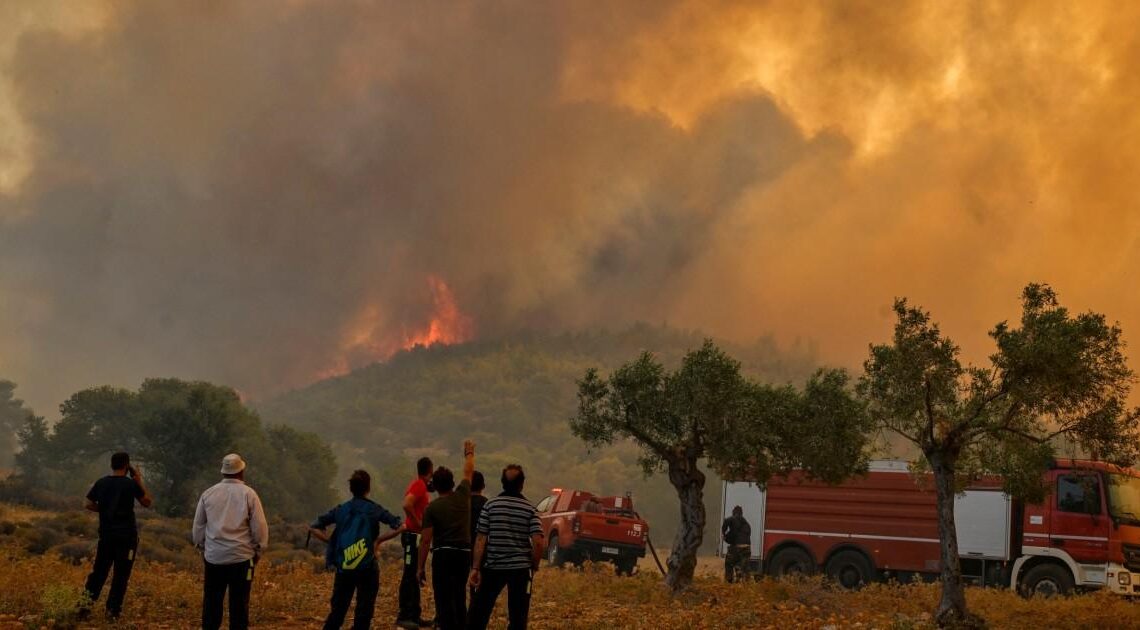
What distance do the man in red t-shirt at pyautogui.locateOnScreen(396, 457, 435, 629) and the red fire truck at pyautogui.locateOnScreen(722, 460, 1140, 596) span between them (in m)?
14.6

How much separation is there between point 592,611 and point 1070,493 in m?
13.8

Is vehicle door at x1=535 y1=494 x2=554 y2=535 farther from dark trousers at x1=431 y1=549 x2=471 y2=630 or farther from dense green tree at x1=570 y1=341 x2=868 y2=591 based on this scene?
dark trousers at x1=431 y1=549 x2=471 y2=630

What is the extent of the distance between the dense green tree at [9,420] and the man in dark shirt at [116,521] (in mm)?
164487

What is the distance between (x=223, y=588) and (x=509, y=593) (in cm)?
343

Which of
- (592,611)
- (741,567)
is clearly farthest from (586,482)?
(592,611)

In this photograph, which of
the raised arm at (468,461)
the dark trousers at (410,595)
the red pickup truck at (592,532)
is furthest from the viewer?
the red pickup truck at (592,532)

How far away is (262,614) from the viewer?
659 inches

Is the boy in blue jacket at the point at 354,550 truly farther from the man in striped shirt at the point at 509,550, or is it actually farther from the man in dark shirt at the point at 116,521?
the man in dark shirt at the point at 116,521

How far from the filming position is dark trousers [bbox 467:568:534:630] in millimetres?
11195

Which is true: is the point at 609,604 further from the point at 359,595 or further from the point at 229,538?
the point at 229,538

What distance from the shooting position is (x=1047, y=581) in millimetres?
24938

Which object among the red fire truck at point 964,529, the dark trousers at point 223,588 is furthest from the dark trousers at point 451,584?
the red fire truck at point 964,529

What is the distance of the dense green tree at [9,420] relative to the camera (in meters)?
161

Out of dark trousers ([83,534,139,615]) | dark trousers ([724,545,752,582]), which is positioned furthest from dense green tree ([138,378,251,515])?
dark trousers ([83,534,139,615])
